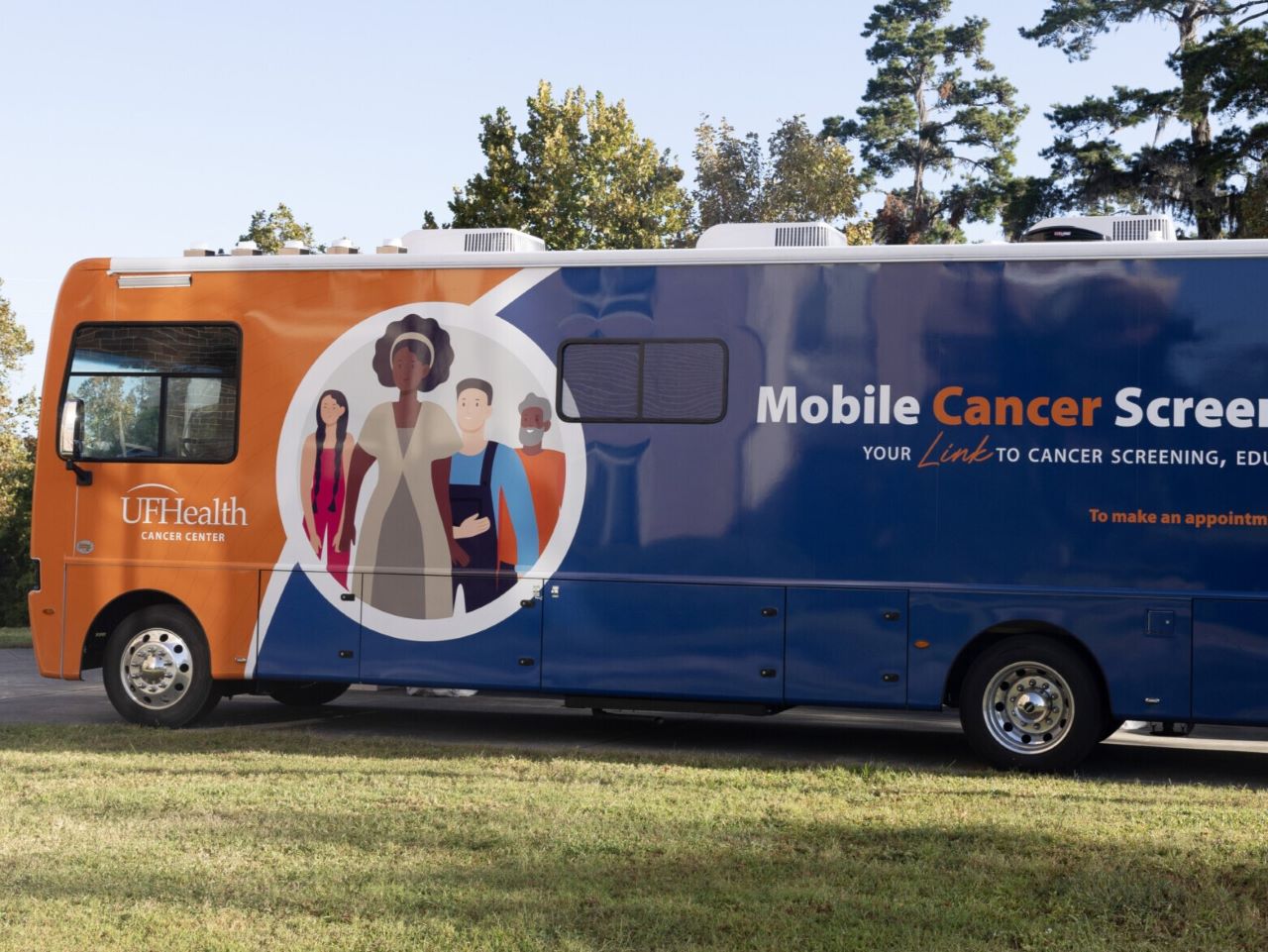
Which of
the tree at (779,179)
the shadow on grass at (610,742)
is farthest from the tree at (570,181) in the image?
the shadow on grass at (610,742)

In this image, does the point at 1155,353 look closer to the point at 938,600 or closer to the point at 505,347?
the point at 938,600

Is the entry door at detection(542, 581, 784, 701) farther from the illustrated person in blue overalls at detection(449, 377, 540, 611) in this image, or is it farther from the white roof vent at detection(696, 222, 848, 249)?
the white roof vent at detection(696, 222, 848, 249)

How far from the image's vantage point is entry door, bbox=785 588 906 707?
32.9ft

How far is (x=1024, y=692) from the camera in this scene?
989cm

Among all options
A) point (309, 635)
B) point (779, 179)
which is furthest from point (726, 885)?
point (779, 179)

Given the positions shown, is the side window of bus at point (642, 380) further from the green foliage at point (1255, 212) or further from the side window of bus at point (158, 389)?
the green foliage at point (1255, 212)

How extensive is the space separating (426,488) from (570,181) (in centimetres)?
1919

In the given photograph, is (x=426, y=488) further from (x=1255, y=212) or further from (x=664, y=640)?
(x=1255, y=212)

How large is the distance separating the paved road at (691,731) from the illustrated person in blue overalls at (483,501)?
111 cm

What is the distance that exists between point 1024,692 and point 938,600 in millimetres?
830

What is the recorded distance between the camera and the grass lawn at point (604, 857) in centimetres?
575

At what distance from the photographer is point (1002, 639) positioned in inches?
394

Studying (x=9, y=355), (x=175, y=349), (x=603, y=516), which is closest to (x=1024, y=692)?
(x=603, y=516)

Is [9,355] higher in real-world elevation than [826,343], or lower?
higher
